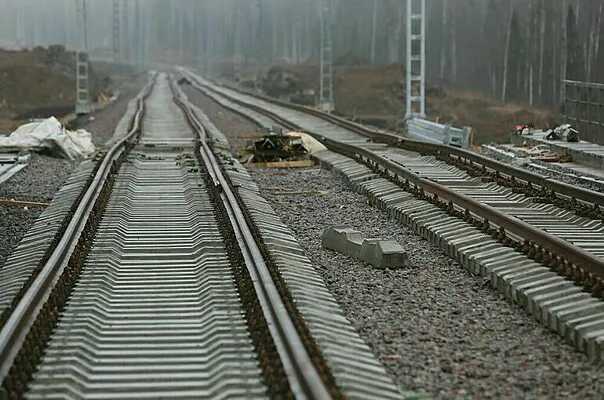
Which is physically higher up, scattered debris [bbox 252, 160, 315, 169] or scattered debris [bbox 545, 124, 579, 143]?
scattered debris [bbox 545, 124, 579, 143]

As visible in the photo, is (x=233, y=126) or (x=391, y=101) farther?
(x=391, y=101)

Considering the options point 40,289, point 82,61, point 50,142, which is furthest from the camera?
point 82,61

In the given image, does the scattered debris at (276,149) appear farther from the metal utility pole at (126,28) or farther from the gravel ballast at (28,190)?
the metal utility pole at (126,28)

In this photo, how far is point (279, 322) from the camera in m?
7.22

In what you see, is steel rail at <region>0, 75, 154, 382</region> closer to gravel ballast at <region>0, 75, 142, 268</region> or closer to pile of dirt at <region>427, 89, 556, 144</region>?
gravel ballast at <region>0, 75, 142, 268</region>

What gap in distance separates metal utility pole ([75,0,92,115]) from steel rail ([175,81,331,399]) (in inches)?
1234

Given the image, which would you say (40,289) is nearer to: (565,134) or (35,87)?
(565,134)

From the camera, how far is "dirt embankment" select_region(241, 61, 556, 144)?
133 feet

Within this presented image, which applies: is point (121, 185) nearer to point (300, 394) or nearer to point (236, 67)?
point (300, 394)

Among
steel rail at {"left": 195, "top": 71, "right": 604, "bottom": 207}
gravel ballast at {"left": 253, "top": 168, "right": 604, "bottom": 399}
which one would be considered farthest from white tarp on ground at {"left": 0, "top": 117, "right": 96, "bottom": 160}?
gravel ballast at {"left": 253, "top": 168, "right": 604, "bottom": 399}

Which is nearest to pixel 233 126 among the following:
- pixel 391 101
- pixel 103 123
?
pixel 103 123

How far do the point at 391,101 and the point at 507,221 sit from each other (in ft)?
155

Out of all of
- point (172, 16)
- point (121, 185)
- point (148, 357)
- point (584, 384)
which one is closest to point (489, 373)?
point (584, 384)

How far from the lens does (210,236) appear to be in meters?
11.3
